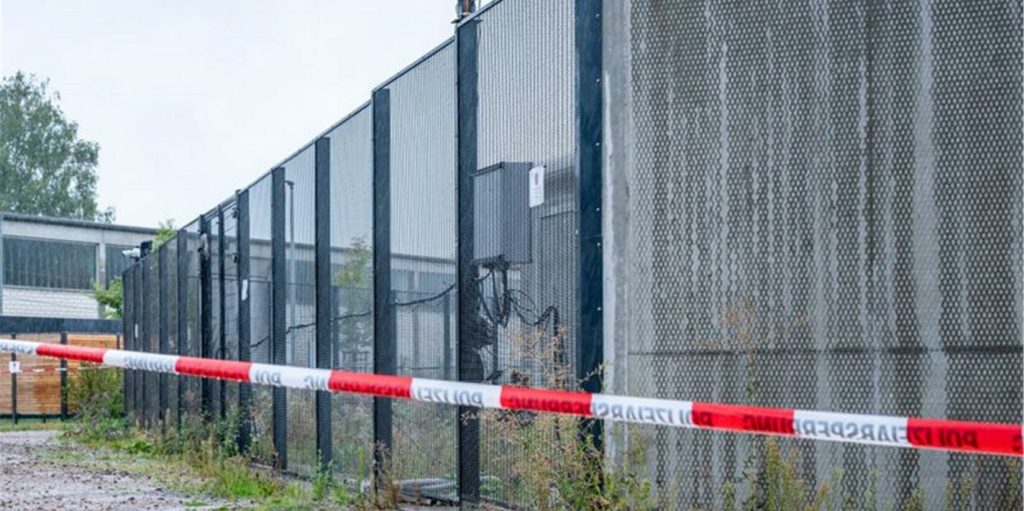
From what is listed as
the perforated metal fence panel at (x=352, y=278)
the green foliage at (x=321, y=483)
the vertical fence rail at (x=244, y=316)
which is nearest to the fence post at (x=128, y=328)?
the vertical fence rail at (x=244, y=316)

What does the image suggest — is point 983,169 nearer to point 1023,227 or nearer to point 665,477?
point 1023,227

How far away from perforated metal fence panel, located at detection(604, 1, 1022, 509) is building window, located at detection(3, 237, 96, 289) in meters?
41.5

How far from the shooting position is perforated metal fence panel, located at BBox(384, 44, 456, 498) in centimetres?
947

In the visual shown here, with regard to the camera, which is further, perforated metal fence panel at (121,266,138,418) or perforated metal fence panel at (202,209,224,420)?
perforated metal fence panel at (121,266,138,418)

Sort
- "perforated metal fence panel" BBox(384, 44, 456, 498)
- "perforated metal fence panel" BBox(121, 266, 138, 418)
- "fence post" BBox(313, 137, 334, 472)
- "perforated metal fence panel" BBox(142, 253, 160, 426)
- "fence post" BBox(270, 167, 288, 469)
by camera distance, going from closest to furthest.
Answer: "perforated metal fence panel" BBox(384, 44, 456, 498), "fence post" BBox(313, 137, 334, 472), "fence post" BBox(270, 167, 288, 469), "perforated metal fence panel" BBox(142, 253, 160, 426), "perforated metal fence panel" BBox(121, 266, 138, 418)

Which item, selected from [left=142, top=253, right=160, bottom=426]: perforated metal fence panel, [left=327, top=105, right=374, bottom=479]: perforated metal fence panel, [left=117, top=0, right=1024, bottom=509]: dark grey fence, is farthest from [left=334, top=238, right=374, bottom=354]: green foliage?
[left=142, top=253, right=160, bottom=426]: perforated metal fence panel

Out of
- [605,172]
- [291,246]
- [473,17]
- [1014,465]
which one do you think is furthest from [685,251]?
[291,246]

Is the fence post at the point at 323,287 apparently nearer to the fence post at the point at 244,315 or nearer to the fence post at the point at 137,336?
the fence post at the point at 244,315

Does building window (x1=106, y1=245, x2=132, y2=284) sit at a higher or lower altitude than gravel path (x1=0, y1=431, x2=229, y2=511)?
higher

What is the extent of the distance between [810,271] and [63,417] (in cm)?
2450

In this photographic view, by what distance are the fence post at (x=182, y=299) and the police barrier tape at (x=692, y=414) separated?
10827 millimetres

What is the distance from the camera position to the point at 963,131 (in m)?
6.45

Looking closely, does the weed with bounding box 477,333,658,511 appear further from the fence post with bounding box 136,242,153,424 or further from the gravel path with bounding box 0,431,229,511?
the fence post with bounding box 136,242,153,424

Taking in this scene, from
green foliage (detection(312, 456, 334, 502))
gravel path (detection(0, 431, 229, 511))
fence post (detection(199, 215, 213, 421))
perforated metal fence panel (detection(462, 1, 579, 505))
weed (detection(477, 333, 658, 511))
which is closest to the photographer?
weed (detection(477, 333, 658, 511))
